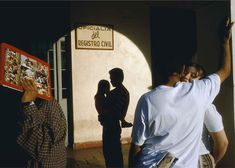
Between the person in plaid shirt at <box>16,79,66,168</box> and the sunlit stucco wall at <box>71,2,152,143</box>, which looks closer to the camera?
the person in plaid shirt at <box>16,79,66,168</box>

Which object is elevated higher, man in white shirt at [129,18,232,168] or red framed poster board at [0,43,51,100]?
red framed poster board at [0,43,51,100]

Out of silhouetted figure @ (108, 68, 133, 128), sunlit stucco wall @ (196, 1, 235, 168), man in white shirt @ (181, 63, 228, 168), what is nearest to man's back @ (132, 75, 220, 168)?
man in white shirt @ (181, 63, 228, 168)

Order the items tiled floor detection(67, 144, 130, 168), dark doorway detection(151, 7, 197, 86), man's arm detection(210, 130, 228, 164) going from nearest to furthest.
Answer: man's arm detection(210, 130, 228, 164)
tiled floor detection(67, 144, 130, 168)
dark doorway detection(151, 7, 197, 86)

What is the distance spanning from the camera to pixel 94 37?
26.8 feet

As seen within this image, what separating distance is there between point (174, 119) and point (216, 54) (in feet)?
9.55

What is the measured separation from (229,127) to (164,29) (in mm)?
5162

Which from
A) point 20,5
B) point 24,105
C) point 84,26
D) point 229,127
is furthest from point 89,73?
point 24,105

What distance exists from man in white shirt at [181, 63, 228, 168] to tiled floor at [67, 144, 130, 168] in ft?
12.0

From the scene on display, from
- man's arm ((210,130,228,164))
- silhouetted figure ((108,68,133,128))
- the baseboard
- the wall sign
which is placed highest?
the wall sign

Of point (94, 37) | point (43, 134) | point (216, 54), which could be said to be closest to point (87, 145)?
point (94, 37)

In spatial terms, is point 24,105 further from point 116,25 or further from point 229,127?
point 116,25

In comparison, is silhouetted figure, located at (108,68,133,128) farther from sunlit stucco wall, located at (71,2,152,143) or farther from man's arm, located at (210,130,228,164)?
sunlit stucco wall, located at (71,2,152,143)

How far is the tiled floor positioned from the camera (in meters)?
6.44

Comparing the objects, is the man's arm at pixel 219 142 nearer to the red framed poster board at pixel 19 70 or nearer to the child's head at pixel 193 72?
the child's head at pixel 193 72
